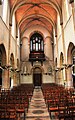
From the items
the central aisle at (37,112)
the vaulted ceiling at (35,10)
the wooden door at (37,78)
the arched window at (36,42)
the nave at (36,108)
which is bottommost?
the central aisle at (37,112)

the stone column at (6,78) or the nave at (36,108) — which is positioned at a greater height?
the stone column at (6,78)

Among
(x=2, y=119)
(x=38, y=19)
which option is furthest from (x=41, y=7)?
(x=2, y=119)

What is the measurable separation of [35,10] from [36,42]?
26.3 ft

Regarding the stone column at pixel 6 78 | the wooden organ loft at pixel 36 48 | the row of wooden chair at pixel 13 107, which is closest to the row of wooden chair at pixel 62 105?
the row of wooden chair at pixel 13 107

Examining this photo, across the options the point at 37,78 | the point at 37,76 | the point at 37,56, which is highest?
the point at 37,56

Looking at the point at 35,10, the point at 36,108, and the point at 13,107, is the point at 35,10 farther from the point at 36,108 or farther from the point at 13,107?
the point at 13,107

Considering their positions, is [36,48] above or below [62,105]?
above

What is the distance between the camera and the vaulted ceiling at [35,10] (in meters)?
20.9

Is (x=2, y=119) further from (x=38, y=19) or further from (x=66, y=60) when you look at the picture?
(x=38, y=19)

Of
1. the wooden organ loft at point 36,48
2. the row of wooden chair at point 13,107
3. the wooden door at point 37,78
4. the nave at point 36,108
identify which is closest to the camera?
the row of wooden chair at point 13,107

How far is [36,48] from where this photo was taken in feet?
102

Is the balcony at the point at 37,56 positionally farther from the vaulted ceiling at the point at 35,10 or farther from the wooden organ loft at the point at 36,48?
the vaulted ceiling at the point at 35,10

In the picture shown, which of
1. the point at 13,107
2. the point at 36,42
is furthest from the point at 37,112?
the point at 36,42

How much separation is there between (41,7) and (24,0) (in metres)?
3.61
